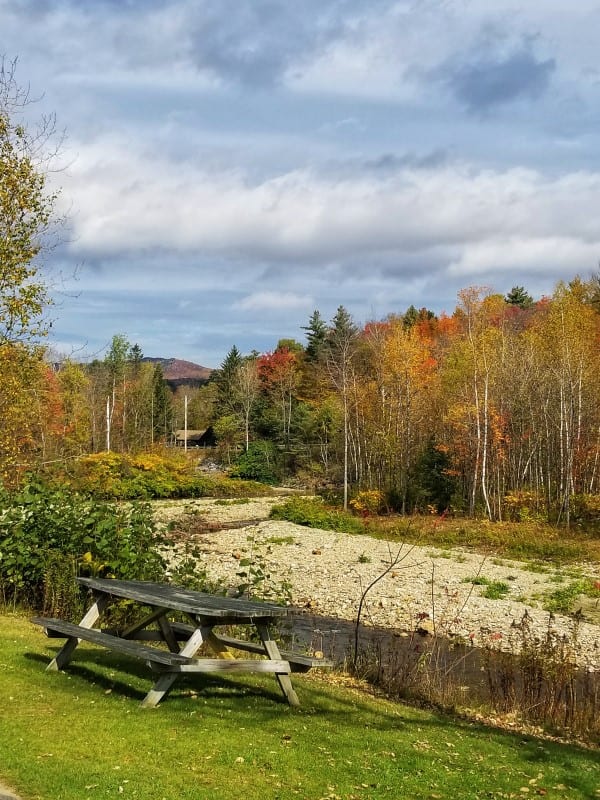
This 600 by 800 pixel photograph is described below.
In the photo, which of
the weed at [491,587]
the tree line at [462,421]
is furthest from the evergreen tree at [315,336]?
the weed at [491,587]

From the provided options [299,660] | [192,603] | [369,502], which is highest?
[192,603]

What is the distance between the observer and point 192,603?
5879 mm

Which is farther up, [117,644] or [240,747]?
[117,644]

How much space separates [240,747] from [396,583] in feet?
45.5

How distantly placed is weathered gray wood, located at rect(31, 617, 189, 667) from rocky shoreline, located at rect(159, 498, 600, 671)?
393 centimetres

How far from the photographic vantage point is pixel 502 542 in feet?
83.2

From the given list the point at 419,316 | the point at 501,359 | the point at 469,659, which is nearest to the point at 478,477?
the point at 501,359

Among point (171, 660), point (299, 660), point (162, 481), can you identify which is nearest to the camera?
point (171, 660)

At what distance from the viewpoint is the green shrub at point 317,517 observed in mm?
29442

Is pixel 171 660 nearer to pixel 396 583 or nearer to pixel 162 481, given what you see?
pixel 396 583

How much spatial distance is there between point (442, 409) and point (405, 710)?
29773mm

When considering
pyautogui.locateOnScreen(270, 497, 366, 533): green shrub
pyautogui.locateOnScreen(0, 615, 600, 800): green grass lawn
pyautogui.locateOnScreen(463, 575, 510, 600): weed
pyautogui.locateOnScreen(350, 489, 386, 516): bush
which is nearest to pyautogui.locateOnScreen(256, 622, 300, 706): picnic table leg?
pyautogui.locateOnScreen(0, 615, 600, 800): green grass lawn

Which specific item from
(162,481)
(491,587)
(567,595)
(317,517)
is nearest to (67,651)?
(491,587)

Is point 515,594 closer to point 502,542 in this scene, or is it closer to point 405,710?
point 502,542
